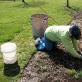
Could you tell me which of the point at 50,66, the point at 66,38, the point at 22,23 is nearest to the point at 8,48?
the point at 50,66

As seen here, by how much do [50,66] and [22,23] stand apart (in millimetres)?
4400

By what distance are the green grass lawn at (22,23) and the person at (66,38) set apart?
1.90 ft

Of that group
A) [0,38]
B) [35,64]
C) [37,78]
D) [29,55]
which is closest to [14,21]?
[0,38]

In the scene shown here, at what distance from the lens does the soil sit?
19.4ft

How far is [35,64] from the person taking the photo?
21.6 ft

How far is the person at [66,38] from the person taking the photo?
250 inches

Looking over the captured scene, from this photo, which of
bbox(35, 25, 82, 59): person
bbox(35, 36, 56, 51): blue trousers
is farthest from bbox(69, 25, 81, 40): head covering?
bbox(35, 36, 56, 51): blue trousers

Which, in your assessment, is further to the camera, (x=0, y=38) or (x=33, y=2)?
(x=33, y=2)

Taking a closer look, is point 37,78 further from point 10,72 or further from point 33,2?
point 33,2

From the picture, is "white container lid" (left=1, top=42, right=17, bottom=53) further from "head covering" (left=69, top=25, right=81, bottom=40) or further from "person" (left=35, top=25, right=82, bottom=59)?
"head covering" (left=69, top=25, right=81, bottom=40)

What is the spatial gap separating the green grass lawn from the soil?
229 mm

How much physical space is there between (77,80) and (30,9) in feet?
26.4

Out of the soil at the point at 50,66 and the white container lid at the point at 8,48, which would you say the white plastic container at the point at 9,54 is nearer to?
the white container lid at the point at 8,48

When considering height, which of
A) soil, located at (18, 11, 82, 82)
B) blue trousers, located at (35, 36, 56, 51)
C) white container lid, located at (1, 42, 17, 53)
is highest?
white container lid, located at (1, 42, 17, 53)
